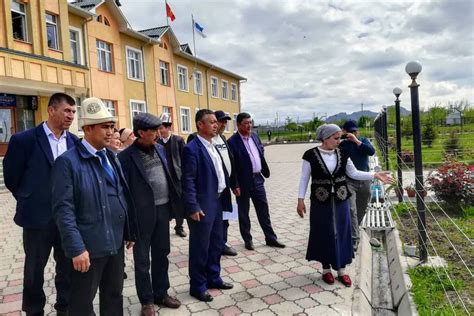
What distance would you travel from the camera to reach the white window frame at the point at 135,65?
20.4 metres

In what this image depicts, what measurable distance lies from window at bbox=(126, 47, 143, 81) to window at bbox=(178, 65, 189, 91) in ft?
14.8

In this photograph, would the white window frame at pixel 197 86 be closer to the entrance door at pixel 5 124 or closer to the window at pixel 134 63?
the window at pixel 134 63

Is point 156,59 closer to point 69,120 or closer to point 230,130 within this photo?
point 230,130

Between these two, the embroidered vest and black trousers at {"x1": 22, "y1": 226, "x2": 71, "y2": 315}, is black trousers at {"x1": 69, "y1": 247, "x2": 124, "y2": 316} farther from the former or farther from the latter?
the embroidered vest

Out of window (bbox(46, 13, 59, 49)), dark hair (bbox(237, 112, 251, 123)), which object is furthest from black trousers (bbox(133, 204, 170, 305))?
window (bbox(46, 13, 59, 49))

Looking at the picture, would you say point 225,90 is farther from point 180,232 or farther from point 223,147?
point 223,147

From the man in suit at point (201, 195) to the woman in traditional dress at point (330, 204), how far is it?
3.51ft

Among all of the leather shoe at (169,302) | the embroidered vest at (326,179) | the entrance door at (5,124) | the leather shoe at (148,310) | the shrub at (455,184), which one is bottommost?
the leather shoe at (169,302)

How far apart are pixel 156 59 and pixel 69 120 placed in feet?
67.0

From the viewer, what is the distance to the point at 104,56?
1856cm

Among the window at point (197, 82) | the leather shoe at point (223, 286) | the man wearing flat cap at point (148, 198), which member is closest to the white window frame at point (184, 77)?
the window at point (197, 82)

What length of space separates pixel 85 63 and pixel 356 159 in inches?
595

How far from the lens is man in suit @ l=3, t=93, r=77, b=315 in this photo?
10.3 ft

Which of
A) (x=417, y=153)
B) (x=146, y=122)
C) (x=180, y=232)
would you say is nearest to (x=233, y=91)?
(x=180, y=232)
